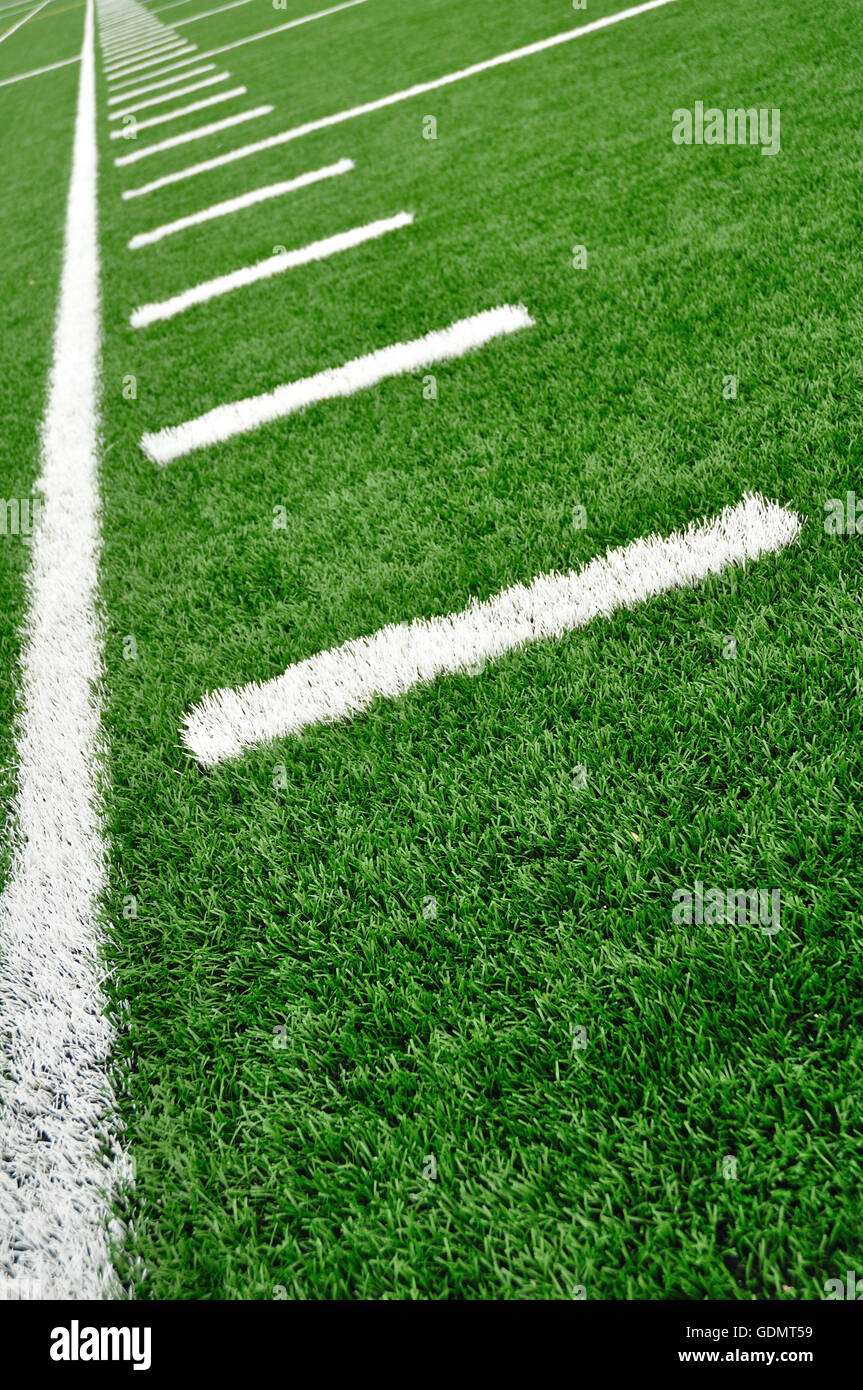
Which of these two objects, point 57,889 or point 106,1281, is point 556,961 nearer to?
point 106,1281

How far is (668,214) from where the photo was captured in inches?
136

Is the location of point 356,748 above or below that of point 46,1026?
above

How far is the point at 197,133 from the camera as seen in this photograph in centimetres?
812

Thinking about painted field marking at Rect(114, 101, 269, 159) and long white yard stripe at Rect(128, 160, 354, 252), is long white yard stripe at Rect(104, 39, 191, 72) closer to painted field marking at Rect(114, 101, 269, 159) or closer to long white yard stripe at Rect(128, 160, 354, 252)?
painted field marking at Rect(114, 101, 269, 159)

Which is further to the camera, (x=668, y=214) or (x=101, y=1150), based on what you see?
(x=668, y=214)

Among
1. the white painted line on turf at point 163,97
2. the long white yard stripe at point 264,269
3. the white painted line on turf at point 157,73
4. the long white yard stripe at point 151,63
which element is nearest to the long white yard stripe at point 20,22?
the long white yard stripe at point 151,63

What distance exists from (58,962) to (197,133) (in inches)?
361

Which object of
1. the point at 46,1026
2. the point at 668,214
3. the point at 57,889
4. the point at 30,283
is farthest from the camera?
the point at 30,283

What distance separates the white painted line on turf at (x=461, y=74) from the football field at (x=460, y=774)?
4.17 metres

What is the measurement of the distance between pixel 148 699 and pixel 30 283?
4742 mm
